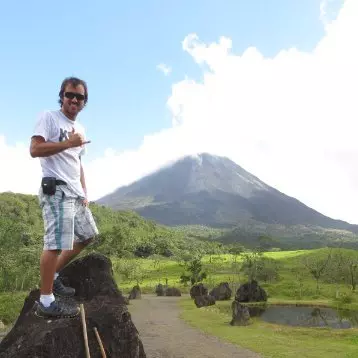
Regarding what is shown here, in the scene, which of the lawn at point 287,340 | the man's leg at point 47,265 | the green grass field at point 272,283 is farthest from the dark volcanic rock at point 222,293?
the man's leg at point 47,265

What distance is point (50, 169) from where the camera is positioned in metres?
5.74

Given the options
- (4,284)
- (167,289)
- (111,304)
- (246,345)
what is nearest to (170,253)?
(167,289)

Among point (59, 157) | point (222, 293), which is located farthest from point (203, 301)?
point (59, 157)

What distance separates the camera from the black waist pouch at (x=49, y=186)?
5629 millimetres

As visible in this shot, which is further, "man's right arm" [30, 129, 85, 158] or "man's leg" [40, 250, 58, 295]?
"man's leg" [40, 250, 58, 295]

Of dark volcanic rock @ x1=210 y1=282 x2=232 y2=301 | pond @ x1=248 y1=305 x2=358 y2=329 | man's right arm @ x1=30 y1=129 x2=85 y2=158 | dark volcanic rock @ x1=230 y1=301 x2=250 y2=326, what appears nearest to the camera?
man's right arm @ x1=30 y1=129 x2=85 y2=158

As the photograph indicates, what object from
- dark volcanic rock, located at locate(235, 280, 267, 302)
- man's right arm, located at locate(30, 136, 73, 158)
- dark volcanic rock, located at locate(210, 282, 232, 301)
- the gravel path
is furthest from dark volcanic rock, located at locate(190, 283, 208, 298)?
man's right arm, located at locate(30, 136, 73, 158)

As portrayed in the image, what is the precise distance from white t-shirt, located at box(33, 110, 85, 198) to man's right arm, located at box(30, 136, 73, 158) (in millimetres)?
185

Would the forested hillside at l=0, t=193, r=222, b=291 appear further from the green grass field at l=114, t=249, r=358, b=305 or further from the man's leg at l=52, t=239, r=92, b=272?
the man's leg at l=52, t=239, r=92, b=272

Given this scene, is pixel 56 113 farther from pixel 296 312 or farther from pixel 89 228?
pixel 296 312

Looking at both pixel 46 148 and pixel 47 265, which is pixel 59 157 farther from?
pixel 47 265

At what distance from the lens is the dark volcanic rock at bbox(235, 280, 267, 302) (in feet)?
165

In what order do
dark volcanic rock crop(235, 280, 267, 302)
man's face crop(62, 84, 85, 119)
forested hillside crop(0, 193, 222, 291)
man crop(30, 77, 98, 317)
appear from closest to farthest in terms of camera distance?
man crop(30, 77, 98, 317) < man's face crop(62, 84, 85, 119) < forested hillside crop(0, 193, 222, 291) < dark volcanic rock crop(235, 280, 267, 302)

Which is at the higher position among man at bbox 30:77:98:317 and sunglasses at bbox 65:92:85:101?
sunglasses at bbox 65:92:85:101
